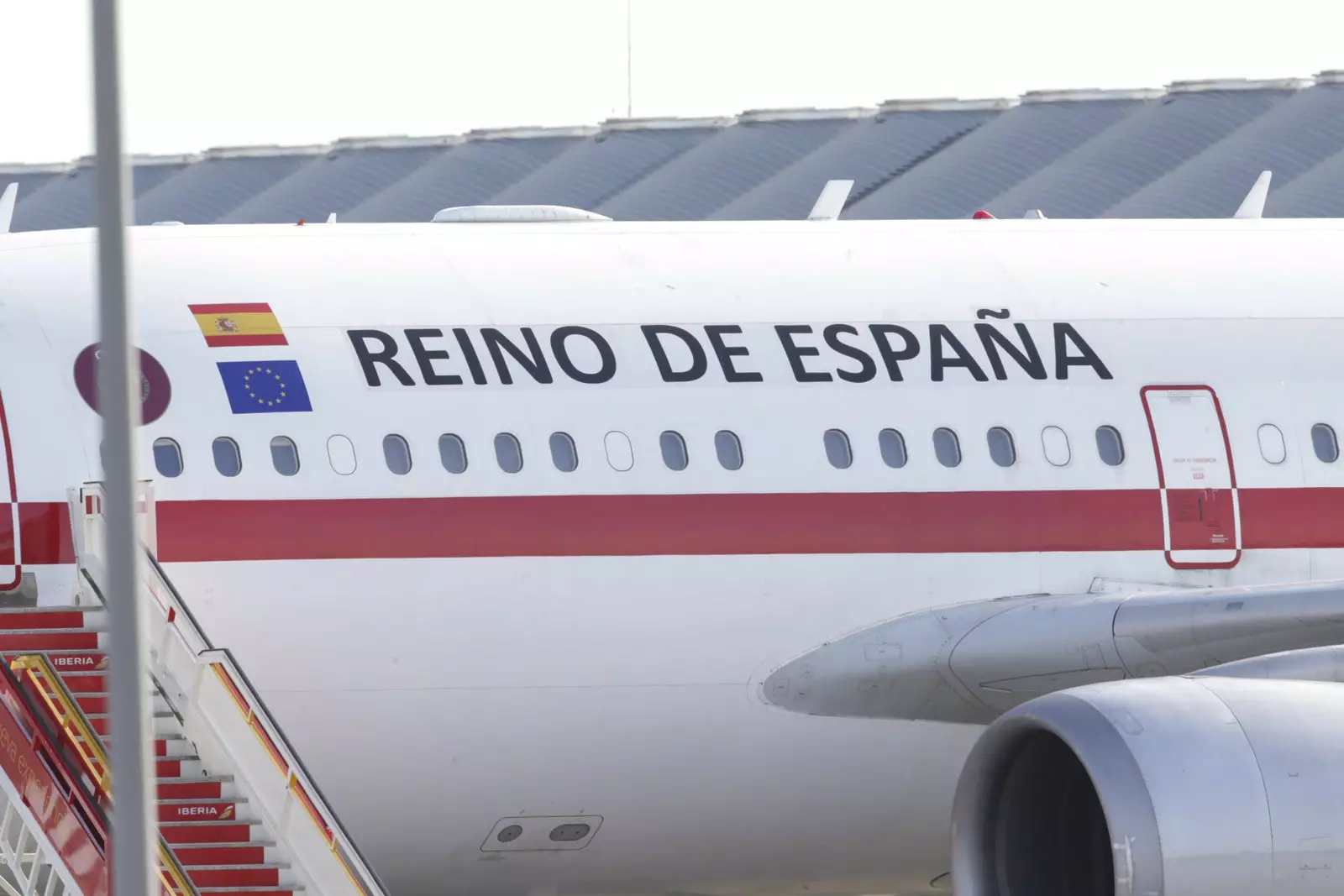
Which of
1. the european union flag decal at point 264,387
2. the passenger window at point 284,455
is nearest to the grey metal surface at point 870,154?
the european union flag decal at point 264,387

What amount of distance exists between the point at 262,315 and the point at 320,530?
148cm

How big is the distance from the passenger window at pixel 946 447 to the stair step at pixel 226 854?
197 inches

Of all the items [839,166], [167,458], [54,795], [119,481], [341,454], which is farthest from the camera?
[839,166]

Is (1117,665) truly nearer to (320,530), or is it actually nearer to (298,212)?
(320,530)

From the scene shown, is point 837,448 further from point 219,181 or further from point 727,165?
point 219,181

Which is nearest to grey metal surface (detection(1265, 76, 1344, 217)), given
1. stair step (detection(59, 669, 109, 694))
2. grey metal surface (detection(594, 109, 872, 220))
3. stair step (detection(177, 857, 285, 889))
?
grey metal surface (detection(594, 109, 872, 220))

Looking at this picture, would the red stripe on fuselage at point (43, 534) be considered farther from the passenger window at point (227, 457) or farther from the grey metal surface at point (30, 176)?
the grey metal surface at point (30, 176)

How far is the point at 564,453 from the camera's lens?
14.3 m

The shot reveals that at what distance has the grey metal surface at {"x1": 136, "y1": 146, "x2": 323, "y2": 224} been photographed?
1954 inches

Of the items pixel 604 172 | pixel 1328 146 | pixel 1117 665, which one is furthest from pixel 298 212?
pixel 1117 665

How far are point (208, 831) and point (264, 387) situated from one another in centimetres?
285

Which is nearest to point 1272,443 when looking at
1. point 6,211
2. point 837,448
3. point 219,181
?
point 837,448

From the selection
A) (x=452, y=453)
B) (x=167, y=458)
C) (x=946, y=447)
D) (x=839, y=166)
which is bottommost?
(x=946, y=447)

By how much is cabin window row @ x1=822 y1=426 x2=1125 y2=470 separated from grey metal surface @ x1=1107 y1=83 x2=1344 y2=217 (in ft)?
68.9
